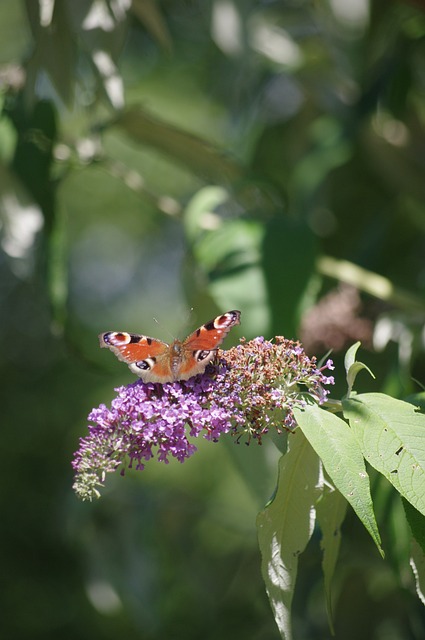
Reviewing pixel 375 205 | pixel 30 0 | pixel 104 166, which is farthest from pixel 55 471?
pixel 30 0

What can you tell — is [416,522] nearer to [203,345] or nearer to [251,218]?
[203,345]

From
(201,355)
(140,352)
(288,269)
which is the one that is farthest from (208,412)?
(288,269)

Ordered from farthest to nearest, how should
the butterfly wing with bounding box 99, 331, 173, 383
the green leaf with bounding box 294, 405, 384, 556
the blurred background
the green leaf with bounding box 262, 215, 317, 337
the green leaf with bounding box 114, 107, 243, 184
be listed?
1. the green leaf with bounding box 114, 107, 243, 184
2. the blurred background
3. the green leaf with bounding box 262, 215, 317, 337
4. the butterfly wing with bounding box 99, 331, 173, 383
5. the green leaf with bounding box 294, 405, 384, 556

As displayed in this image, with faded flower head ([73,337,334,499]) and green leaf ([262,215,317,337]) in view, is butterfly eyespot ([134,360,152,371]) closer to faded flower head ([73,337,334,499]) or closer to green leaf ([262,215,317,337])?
faded flower head ([73,337,334,499])

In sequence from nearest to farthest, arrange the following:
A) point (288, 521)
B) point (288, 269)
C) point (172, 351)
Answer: point (288, 521) → point (172, 351) → point (288, 269)

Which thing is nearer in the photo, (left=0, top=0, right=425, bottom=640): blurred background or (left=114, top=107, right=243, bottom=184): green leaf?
(left=0, top=0, right=425, bottom=640): blurred background

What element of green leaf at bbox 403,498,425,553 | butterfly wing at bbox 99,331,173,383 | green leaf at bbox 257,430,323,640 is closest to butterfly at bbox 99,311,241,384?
butterfly wing at bbox 99,331,173,383
